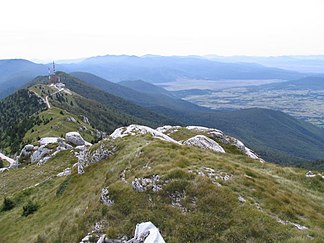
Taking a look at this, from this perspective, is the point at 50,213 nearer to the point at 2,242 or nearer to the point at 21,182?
the point at 2,242

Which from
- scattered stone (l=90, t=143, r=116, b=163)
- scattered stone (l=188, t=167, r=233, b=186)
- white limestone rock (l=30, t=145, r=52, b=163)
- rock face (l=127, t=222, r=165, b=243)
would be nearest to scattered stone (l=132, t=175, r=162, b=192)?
scattered stone (l=188, t=167, r=233, b=186)

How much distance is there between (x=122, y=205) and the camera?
26531 millimetres

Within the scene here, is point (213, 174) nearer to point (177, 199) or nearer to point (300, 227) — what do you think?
point (177, 199)

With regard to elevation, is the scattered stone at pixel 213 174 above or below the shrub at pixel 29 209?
above

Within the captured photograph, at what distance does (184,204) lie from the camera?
25.4m

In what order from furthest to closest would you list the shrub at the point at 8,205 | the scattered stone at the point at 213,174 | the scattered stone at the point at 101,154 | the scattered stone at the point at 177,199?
the shrub at the point at 8,205 → the scattered stone at the point at 101,154 → the scattered stone at the point at 213,174 → the scattered stone at the point at 177,199

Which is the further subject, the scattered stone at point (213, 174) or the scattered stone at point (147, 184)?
the scattered stone at point (213, 174)

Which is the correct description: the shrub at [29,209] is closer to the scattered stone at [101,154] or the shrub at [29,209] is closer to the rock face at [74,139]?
the scattered stone at [101,154]

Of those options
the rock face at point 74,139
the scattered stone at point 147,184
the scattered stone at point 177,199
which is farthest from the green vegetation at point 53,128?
the scattered stone at point 177,199

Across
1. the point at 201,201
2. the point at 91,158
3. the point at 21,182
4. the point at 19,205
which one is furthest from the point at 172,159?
the point at 21,182

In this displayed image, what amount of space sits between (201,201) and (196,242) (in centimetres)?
351

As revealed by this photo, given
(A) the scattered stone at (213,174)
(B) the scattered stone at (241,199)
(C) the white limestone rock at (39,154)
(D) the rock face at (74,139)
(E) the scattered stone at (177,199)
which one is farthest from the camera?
(D) the rock face at (74,139)

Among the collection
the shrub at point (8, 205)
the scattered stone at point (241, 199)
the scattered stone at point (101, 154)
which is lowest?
the shrub at point (8, 205)

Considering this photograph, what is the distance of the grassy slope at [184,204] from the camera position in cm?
2292
